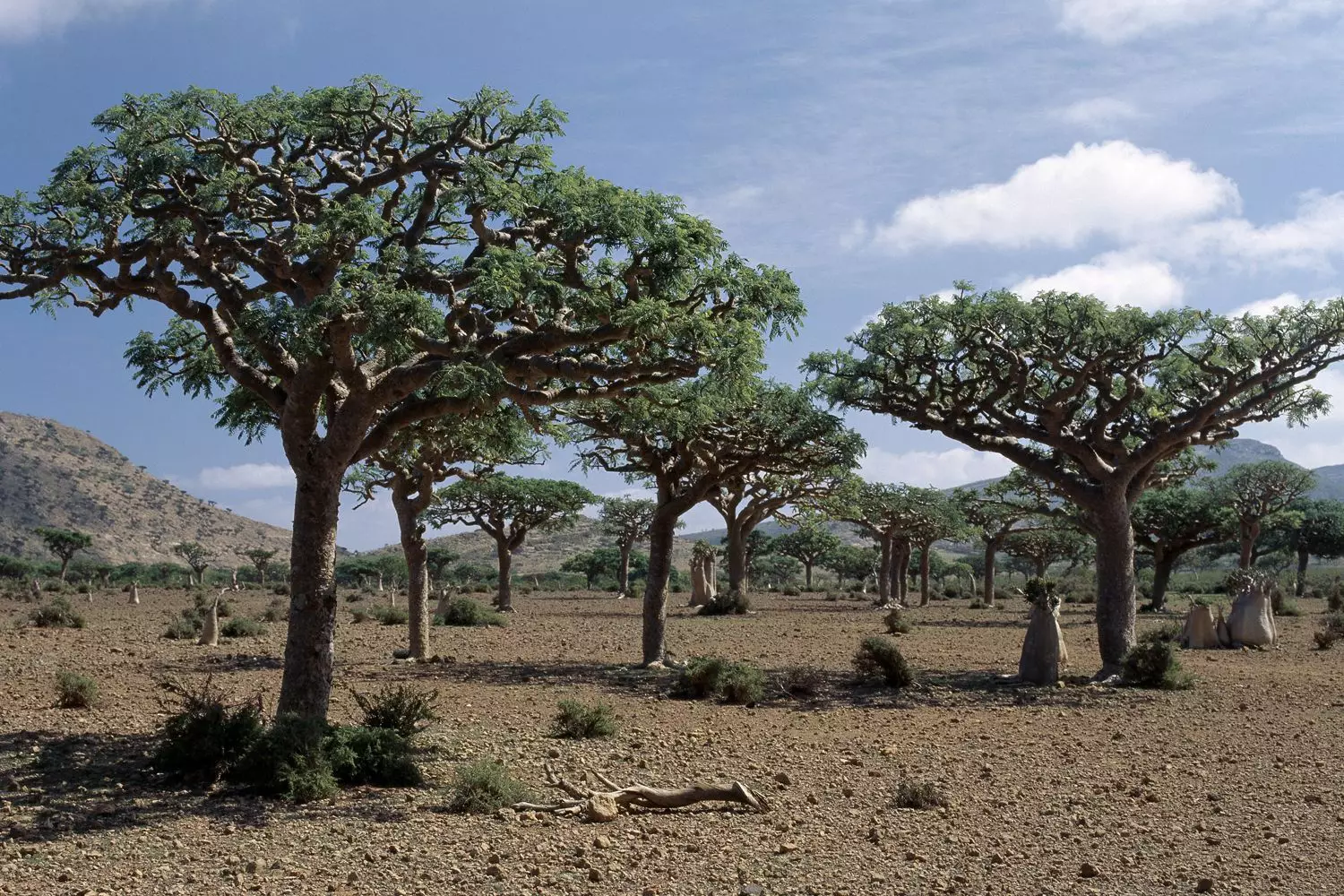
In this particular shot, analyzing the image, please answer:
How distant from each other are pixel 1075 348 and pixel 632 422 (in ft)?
23.8

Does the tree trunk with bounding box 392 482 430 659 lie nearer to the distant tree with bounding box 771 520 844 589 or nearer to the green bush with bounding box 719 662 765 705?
the green bush with bounding box 719 662 765 705

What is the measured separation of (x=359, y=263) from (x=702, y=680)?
313 inches

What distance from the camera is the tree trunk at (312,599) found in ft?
32.0

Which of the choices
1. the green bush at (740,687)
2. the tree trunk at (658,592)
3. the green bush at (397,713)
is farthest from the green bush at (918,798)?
the tree trunk at (658,592)

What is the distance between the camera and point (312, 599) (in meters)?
9.80

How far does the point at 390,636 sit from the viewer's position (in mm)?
25375

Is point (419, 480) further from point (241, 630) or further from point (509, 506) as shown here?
point (509, 506)

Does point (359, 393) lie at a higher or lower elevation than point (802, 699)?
higher

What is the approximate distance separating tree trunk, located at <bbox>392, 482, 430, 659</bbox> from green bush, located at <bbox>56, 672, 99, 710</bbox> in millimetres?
6438

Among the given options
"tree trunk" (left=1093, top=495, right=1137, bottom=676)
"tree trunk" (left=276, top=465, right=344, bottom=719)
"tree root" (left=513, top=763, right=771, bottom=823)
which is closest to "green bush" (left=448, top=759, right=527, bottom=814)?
"tree root" (left=513, top=763, right=771, bottom=823)

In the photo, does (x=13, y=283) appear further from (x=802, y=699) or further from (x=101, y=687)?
(x=802, y=699)

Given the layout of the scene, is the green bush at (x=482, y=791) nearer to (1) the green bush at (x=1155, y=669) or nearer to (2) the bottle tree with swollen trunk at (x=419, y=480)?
(2) the bottle tree with swollen trunk at (x=419, y=480)

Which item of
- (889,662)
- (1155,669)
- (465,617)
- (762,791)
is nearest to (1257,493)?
(1155,669)

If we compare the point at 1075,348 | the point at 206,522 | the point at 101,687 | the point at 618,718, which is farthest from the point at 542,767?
the point at 206,522
